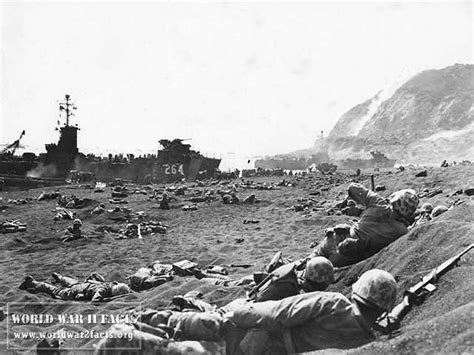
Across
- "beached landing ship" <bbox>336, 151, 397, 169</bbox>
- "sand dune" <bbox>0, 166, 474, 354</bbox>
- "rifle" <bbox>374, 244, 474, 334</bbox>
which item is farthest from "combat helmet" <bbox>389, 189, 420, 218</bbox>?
"beached landing ship" <bbox>336, 151, 397, 169</bbox>

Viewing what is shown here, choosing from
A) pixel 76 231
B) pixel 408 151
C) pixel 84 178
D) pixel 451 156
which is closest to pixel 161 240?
pixel 76 231

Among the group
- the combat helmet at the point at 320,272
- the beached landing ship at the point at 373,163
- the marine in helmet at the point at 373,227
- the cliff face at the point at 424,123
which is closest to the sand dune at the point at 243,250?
the marine in helmet at the point at 373,227

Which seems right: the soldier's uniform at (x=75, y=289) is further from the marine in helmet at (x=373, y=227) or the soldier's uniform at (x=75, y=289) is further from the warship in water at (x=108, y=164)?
the warship in water at (x=108, y=164)

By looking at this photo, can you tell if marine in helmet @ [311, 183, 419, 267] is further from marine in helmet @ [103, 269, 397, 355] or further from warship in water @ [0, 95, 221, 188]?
warship in water @ [0, 95, 221, 188]

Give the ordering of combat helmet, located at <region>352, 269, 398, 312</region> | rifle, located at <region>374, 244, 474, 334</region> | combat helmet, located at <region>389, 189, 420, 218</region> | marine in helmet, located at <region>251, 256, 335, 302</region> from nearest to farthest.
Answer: combat helmet, located at <region>352, 269, 398, 312</region>
rifle, located at <region>374, 244, 474, 334</region>
marine in helmet, located at <region>251, 256, 335, 302</region>
combat helmet, located at <region>389, 189, 420, 218</region>

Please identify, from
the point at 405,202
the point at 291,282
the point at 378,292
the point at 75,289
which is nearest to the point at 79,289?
the point at 75,289

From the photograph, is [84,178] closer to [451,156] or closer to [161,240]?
[161,240]

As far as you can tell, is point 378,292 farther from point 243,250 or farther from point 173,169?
point 173,169
